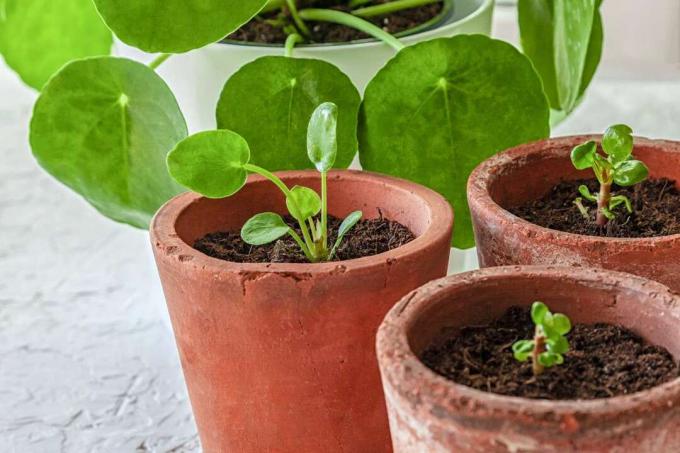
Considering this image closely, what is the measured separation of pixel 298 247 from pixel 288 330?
12 centimetres

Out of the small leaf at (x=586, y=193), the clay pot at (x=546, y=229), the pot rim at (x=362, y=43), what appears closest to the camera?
the clay pot at (x=546, y=229)

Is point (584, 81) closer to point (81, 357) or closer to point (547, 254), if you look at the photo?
point (547, 254)

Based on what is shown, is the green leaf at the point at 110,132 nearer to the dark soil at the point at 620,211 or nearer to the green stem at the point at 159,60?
the green stem at the point at 159,60

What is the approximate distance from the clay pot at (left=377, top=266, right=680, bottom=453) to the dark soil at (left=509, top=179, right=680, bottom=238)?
144 mm

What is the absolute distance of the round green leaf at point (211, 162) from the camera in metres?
0.79

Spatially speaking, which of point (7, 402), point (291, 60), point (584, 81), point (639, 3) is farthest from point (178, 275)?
point (639, 3)

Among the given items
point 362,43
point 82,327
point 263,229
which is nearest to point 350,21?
point 362,43

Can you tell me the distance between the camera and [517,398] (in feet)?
1.78

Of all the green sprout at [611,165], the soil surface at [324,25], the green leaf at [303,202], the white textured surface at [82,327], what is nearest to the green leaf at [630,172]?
the green sprout at [611,165]

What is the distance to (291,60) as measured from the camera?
91cm

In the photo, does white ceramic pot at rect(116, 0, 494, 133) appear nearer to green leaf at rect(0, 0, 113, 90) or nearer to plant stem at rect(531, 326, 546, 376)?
green leaf at rect(0, 0, 113, 90)

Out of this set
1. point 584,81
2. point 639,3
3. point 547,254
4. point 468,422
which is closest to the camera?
point 468,422

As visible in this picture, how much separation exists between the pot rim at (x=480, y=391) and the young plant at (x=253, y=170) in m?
0.17

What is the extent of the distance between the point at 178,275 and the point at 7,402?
0.36m
